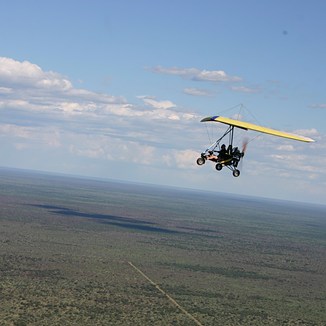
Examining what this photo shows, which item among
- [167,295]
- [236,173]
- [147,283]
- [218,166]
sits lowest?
[147,283]

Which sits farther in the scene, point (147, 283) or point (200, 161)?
point (147, 283)

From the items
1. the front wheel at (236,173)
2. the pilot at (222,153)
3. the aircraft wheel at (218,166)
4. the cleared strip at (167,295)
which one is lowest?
the cleared strip at (167,295)

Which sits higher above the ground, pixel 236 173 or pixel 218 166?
pixel 218 166

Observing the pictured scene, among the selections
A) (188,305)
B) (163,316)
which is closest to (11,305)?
(163,316)

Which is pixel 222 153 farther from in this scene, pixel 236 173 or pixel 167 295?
pixel 167 295

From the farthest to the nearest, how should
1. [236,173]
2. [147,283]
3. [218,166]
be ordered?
[147,283], [218,166], [236,173]

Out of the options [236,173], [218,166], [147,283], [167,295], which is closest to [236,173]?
[236,173]

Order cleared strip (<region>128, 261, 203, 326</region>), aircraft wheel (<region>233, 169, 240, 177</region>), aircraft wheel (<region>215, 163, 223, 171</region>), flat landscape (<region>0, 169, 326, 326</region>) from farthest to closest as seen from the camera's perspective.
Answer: cleared strip (<region>128, 261, 203, 326</region>) → flat landscape (<region>0, 169, 326, 326</region>) → aircraft wheel (<region>215, 163, 223, 171</region>) → aircraft wheel (<region>233, 169, 240, 177</region>)

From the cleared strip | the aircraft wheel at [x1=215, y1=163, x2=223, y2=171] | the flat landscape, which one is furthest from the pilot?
the cleared strip

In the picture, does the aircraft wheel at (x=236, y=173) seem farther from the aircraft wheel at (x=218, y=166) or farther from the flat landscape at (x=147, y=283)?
the flat landscape at (x=147, y=283)

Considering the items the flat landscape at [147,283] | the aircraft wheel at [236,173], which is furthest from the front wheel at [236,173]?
the flat landscape at [147,283]

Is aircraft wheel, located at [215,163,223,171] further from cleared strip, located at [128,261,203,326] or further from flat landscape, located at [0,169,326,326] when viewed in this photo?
cleared strip, located at [128,261,203,326]
